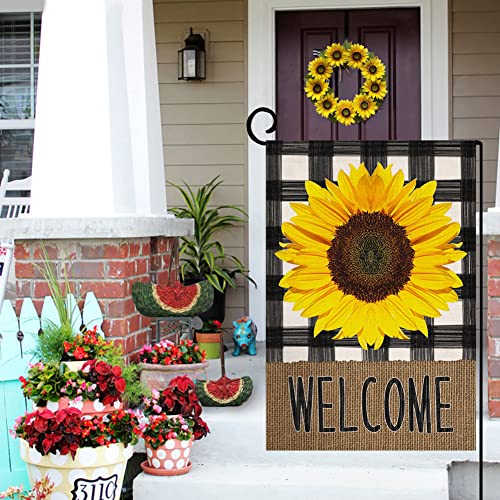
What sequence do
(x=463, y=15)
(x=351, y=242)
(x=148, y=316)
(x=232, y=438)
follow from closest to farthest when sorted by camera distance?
(x=351, y=242) < (x=232, y=438) < (x=148, y=316) < (x=463, y=15)

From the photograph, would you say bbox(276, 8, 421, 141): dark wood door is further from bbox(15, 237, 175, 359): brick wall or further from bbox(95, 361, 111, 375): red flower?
bbox(95, 361, 111, 375): red flower

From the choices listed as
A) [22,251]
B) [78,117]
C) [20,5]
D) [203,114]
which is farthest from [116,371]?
[20,5]

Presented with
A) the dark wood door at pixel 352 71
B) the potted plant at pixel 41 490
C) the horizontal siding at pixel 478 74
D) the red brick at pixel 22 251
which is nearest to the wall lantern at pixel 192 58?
the dark wood door at pixel 352 71

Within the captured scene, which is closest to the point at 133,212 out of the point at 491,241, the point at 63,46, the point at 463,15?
the point at 63,46

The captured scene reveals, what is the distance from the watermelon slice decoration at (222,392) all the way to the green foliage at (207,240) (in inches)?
59.3

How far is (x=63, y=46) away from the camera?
153 inches

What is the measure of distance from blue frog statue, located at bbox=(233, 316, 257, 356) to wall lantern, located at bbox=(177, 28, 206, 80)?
64.2 inches

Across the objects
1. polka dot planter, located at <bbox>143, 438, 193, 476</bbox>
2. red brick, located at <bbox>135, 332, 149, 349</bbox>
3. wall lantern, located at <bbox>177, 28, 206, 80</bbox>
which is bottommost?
polka dot planter, located at <bbox>143, 438, 193, 476</bbox>

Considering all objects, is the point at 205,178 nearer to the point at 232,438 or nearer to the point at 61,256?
the point at 61,256

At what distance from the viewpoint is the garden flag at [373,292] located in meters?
2.42

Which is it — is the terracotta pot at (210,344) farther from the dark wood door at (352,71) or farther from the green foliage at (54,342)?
the green foliage at (54,342)

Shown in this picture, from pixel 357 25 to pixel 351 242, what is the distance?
11.7 feet

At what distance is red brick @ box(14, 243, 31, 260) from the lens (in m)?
3.87

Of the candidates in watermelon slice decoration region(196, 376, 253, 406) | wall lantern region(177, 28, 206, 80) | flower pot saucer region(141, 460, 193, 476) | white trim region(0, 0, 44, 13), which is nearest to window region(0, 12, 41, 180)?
white trim region(0, 0, 44, 13)
